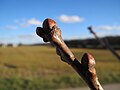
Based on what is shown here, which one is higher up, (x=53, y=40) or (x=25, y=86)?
(x=53, y=40)

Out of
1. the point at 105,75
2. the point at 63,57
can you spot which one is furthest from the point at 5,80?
the point at 63,57

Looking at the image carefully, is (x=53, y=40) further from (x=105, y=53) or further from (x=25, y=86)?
(x=105, y=53)

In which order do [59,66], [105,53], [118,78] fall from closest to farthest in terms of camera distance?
[118,78] → [59,66] → [105,53]

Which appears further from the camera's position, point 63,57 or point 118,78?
point 118,78

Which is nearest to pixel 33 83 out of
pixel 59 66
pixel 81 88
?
pixel 81 88

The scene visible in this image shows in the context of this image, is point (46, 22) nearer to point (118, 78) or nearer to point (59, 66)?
point (118, 78)

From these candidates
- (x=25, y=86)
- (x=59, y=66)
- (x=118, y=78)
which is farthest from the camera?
(x=59, y=66)
